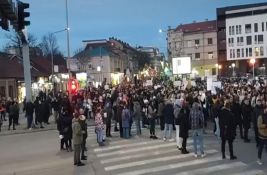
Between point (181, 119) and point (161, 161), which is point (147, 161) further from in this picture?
point (181, 119)

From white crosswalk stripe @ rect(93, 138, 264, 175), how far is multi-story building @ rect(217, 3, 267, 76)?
97917 millimetres

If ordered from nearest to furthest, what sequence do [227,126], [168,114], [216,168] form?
[216,168] < [227,126] < [168,114]

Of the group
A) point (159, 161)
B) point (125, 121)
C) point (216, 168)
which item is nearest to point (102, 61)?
point (125, 121)

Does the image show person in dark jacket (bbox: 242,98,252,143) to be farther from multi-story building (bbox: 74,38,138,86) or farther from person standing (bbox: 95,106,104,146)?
multi-story building (bbox: 74,38,138,86)

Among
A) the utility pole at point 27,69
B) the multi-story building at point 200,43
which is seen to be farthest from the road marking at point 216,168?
the multi-story building at point 200,43

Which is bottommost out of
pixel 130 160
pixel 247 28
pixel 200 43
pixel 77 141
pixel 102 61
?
pixel 130 160

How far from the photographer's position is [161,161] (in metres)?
17.3

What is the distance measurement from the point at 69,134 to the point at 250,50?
→ 104037mm

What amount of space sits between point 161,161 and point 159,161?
65 mm

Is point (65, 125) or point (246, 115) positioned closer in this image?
point (65, 125)

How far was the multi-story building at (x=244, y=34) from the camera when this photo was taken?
118m

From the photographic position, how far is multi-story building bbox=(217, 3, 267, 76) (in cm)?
11762

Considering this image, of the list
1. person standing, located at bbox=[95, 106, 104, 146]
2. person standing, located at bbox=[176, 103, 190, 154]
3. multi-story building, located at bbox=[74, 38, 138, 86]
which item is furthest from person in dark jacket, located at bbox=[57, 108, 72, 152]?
multi-story building, located at bbox=[74, 38, 138, 86]

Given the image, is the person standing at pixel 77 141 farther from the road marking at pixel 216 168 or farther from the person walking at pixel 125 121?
the person walking at pixel 125 121
